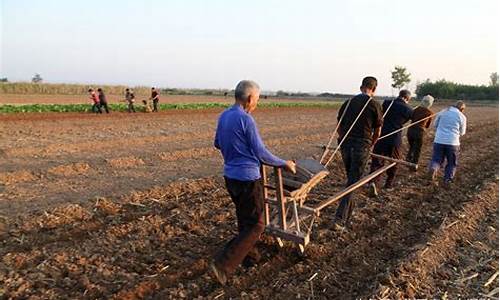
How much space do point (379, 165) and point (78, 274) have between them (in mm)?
5463

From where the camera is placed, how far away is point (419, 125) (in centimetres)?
955

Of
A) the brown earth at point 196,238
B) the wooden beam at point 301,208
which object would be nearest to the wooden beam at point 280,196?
the wooden beam at point 301,208

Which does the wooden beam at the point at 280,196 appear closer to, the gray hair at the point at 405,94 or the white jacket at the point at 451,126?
the gray hair at the point at 405,94

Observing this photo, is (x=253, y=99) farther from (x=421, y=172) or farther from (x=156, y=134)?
(x=156, y=134)

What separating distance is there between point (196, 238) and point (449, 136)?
5.64 metres

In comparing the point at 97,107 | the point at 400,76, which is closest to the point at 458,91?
the point at 400,76

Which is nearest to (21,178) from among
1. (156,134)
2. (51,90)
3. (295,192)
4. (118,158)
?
(118,158)

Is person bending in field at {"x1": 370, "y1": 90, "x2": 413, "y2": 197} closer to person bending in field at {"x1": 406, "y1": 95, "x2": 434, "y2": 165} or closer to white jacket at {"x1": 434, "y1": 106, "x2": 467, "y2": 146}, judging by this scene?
person bending in field at {"x1": 406, "y1": 95, "x2": 434, "y2": 165}

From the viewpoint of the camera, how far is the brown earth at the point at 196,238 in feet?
13.9

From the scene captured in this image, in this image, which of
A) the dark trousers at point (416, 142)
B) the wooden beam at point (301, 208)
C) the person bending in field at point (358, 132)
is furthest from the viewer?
the dark trousers at point (416, 142)

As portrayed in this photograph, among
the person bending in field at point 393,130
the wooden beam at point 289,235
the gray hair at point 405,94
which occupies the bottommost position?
the wooden beam at point 289,235

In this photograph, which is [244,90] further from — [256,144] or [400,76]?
[400,76]

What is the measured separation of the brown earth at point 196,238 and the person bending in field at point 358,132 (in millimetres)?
360

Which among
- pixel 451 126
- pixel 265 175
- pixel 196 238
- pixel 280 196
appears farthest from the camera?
pixel 451 126
